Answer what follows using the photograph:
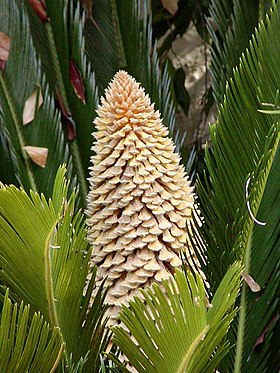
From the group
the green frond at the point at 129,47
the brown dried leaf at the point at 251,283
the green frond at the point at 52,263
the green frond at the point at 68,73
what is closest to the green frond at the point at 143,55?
the green frond at the point at 129,47

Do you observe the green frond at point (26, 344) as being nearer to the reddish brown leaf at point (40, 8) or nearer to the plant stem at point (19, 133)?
the plant stem at point (19, 133)

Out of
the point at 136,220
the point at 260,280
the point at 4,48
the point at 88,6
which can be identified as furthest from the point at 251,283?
the point at 88,6

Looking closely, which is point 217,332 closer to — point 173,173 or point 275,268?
point 275,268

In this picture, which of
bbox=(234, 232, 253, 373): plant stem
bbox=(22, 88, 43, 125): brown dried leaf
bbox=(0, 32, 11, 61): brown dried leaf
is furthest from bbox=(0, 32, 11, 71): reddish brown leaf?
bbox=(234, 232, 253, 373): plant stem

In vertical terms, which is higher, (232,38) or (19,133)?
(232,38)

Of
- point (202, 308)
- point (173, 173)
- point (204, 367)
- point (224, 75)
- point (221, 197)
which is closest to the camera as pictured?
point (202, 308)

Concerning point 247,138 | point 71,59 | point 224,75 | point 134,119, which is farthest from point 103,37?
point 247,138

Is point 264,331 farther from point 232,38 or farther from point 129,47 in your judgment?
point 129,47
